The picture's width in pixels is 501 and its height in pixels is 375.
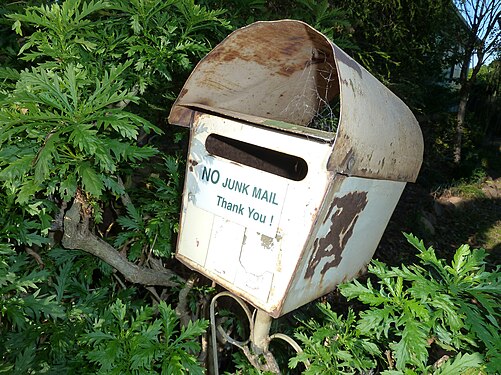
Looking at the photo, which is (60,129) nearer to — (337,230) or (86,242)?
(86,242)

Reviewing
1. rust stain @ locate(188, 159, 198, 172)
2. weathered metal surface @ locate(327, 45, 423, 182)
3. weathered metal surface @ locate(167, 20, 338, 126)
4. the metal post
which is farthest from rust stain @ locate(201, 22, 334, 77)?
the metal post

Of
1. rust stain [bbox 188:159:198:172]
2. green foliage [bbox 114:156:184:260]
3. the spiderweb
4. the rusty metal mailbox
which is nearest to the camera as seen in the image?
the rusty metal mailbox

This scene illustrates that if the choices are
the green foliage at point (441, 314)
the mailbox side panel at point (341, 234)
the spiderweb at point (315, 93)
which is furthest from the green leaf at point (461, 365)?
the spiderweb at point (315, 93)

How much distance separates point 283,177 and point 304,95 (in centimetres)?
62

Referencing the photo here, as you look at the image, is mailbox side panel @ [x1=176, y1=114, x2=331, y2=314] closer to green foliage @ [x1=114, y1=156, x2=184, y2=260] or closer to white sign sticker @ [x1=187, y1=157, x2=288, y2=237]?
white sign sticker @ [x1=187, y1=157, x2=288, y2=237]

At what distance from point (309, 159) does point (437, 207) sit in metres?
7.29

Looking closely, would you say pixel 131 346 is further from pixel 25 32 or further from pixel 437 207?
pixel 437 207

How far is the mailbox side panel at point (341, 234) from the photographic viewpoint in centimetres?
117

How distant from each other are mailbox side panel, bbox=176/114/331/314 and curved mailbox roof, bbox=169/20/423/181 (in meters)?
0.06

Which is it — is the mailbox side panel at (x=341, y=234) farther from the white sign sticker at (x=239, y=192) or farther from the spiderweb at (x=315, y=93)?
the spiderweb at (x=315, y=93)

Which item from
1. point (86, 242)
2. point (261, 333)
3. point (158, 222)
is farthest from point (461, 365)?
point (86, 242)

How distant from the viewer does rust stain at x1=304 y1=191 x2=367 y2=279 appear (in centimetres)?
120

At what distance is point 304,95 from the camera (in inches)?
69.5

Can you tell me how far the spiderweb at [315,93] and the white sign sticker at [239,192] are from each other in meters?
0.54
